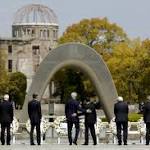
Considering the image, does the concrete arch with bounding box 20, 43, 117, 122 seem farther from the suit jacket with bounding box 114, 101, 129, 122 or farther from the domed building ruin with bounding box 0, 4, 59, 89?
the domed building ruin with bounding box 0, 4, 59, 89

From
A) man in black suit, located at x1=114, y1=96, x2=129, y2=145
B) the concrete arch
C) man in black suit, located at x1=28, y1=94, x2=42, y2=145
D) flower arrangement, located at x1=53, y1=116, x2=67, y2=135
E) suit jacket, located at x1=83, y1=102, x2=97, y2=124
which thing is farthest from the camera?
the concrete arch

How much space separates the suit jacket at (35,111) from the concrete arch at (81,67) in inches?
426

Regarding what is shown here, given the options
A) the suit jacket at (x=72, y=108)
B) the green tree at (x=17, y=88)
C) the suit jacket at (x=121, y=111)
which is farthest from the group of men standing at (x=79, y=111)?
the green tree at (x=17, y=88)

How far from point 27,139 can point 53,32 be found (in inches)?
3435

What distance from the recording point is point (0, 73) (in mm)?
84750

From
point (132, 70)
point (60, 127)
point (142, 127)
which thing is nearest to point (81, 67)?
point (60, 127)

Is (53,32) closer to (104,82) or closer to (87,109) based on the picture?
(104,82)

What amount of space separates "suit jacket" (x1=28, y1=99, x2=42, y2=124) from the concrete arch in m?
10.8

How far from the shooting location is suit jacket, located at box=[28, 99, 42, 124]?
96.1ft

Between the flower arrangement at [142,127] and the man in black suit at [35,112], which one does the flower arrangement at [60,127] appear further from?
the flower arrangement at [142,127]

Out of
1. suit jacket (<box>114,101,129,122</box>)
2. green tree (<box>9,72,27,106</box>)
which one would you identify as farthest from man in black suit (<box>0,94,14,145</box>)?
green tree (<box>9,72,27,106</box>)

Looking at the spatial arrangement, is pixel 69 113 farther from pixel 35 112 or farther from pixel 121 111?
pixel 121 111

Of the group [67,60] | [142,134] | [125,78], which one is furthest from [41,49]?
[142,134]

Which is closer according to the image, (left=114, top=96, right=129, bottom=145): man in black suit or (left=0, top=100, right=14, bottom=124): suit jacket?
(left=0, top=100, right=14, bottom=124): suit jacket
